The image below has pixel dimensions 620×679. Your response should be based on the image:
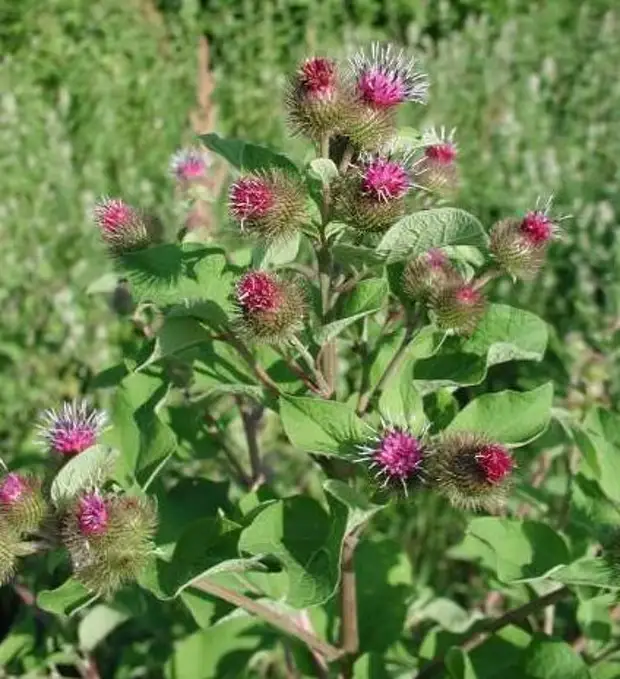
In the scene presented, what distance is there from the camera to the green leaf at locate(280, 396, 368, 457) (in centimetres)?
130

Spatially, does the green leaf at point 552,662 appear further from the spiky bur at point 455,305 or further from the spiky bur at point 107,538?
the spiky bur at point 107,538

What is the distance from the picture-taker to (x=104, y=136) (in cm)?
467

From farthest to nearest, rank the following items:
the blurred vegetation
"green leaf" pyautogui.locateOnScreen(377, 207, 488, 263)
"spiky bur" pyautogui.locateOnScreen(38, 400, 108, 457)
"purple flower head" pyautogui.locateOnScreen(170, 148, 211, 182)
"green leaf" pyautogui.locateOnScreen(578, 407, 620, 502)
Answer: the blurred vegetation < "purple flower head" pyautogui.locateOnScreen(170, 148, 211, 182) < "green leaf" pyautogui.locateOnScreen(578, 407, 620, 502) < "spiky bur" pyautogui.locateOnScreen(38, 400, 108, 457) < "green leaf" pyautogui.locateOnScreen(377, 207, 488, 263)

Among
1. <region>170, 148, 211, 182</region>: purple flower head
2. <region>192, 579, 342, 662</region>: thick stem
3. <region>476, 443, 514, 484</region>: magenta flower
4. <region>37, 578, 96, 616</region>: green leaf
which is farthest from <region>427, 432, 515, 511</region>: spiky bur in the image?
<region>170, 148, 211, 182</region>: purple flower head

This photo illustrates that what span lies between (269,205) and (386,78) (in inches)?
10.5

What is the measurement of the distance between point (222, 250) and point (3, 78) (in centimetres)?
352

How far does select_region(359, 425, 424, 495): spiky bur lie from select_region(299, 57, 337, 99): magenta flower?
40 centimetres

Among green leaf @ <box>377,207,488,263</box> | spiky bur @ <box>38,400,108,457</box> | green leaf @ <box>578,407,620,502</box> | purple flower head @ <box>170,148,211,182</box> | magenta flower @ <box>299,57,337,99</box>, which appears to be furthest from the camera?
purple flower head @ <box>170,148,211,182</box>

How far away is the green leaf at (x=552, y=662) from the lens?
1516 mm

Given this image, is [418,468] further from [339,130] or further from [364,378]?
[339,130]

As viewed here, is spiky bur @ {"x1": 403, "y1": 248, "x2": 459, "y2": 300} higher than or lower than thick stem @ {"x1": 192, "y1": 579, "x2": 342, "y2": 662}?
higher

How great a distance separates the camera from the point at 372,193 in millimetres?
1233

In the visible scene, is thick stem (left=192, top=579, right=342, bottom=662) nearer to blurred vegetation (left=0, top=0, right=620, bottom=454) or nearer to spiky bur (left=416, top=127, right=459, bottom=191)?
spiky bur (left=416, top=127, right=459, bottom=191)

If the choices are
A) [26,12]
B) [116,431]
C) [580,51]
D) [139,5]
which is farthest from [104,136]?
[116,431]
